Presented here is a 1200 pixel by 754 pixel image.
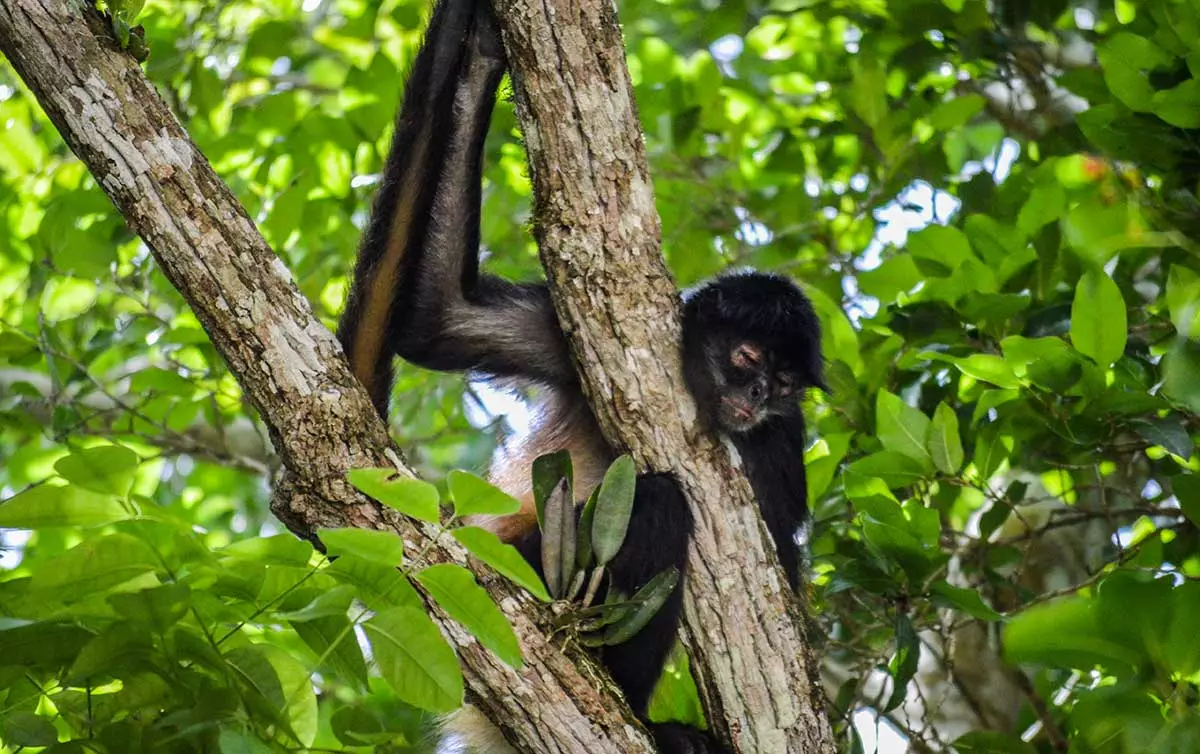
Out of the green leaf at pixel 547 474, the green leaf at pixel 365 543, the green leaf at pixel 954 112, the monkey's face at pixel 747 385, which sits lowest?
the green leaf at pixel 365 543

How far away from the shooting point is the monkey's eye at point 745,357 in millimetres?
3941

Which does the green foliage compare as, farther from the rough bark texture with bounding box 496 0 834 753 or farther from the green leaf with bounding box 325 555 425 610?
the rough bark texture with bounding box 496 0 834 753

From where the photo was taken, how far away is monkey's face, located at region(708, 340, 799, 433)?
371cm

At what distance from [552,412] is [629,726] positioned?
162 cm

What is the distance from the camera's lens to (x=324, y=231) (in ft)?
18.3

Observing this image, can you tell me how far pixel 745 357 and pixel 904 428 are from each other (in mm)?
591

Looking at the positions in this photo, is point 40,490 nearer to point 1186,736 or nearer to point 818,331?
point 1186,736

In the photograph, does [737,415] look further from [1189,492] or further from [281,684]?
[281,684]

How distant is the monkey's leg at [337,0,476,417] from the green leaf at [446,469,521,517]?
168cm

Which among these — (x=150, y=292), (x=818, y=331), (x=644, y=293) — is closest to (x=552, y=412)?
(x=818, y=331)

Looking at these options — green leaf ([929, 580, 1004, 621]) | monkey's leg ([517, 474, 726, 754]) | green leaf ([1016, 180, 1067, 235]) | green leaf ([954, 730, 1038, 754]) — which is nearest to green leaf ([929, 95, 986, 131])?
green leaf ([1016, 180, 1067, 235])

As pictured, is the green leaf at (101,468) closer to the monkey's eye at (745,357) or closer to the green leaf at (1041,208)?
the monkey's eye at (745,357)

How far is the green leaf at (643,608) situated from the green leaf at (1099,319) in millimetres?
1219

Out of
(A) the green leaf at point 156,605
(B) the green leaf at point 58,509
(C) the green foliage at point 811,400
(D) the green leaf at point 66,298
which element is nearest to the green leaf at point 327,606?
(C) the green foliage at point 811,400
